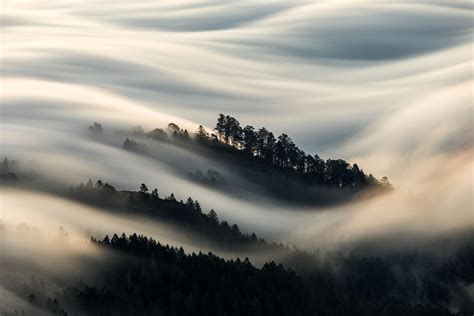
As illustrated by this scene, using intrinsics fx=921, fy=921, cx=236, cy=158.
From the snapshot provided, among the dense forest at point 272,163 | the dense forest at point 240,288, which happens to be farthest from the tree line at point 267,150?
the dense forest at point 240,288

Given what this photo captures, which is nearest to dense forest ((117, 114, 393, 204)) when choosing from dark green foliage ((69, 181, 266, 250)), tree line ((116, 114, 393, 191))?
tree line ((116, 114, 393, 191))

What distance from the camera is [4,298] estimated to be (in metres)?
85.3

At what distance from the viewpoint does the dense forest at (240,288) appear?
91.8m

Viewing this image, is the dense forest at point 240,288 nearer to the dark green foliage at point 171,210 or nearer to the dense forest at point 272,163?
the dark green foliage at point 171,210

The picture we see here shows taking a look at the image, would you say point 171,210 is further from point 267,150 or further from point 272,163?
point 267,150

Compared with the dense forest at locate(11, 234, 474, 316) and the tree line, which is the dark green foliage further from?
the tree line

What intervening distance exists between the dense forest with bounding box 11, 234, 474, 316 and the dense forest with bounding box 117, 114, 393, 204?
2941 cm

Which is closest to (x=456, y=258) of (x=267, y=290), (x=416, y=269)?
(x=416, y=269)

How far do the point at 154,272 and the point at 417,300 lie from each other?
3749cm

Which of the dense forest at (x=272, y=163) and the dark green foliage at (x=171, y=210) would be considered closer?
the dark green foliage at (x=171, y=210)

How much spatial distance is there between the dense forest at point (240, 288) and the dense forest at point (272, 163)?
29.4 metres

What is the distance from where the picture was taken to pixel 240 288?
99875mm

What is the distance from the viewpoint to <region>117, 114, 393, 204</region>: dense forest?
509 feet

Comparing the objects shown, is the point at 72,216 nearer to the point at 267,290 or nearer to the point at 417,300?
the point at 267,290
